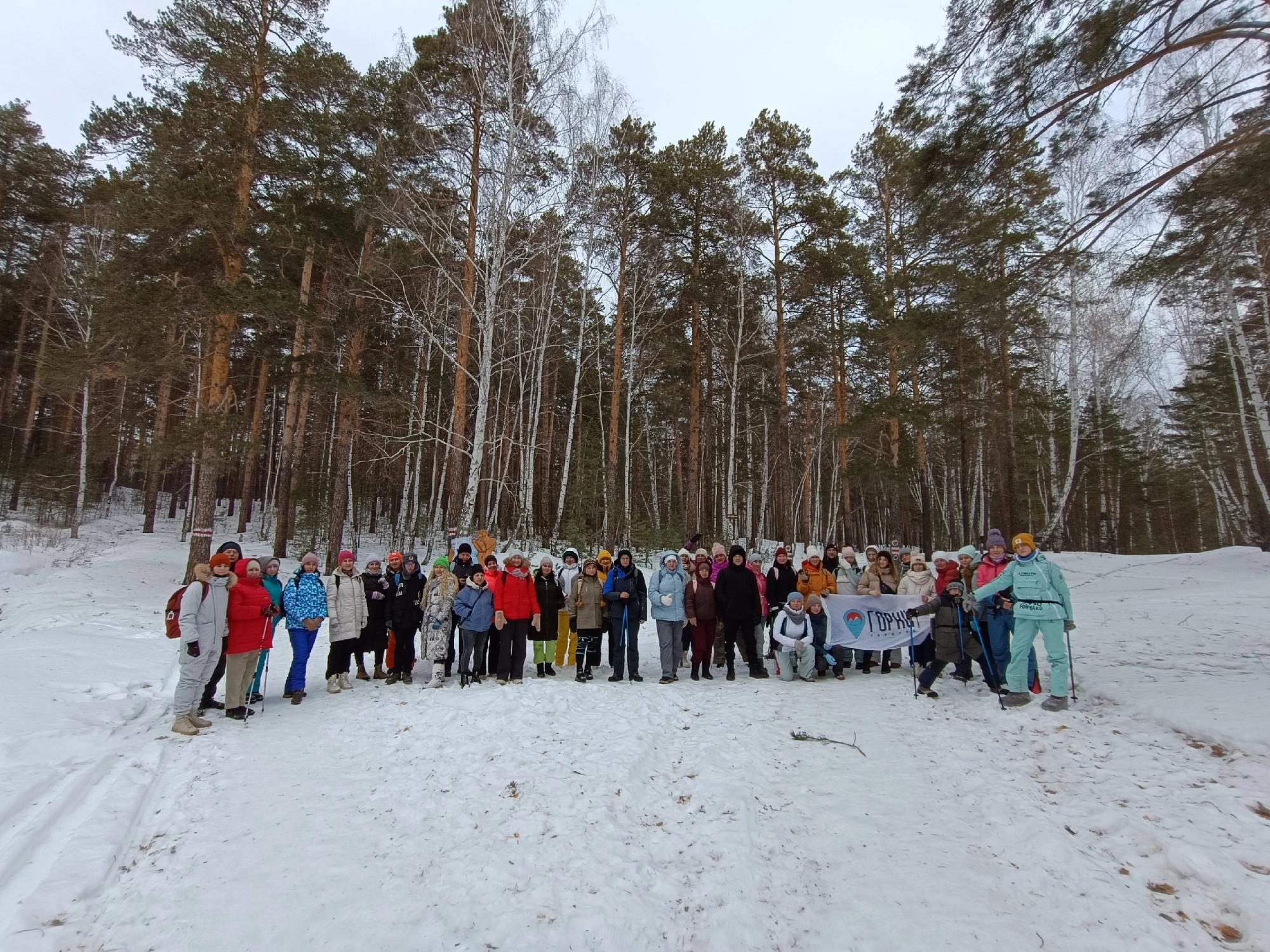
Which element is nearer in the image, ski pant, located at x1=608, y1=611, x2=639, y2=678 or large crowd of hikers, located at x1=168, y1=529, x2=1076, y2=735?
large crowd of hikers, located at x1=168, y1=529, x2=1076, y2=735

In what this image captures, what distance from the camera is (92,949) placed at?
2.75 m

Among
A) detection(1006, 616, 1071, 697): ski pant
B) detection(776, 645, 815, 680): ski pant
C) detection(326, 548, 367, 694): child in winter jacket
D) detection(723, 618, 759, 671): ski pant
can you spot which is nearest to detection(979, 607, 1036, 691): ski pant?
detection(1006, 616, 1071, 697): ski pant

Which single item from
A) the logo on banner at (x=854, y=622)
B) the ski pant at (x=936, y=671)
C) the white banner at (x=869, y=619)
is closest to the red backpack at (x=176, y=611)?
the white banner at (x=869, y=619)

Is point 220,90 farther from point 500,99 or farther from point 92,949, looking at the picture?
point 92,949

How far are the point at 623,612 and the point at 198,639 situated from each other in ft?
15.7

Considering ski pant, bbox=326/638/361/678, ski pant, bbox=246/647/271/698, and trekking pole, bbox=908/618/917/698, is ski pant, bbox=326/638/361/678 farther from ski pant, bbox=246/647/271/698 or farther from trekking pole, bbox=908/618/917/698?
trekking pole, bbox=908/618/917/698

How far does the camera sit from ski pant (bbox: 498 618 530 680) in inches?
293

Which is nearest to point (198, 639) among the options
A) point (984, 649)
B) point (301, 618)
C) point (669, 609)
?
point (301, 618)

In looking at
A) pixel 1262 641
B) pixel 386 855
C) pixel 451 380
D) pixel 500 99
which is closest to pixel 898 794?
pixel 386 855

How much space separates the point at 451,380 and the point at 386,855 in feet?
61.4

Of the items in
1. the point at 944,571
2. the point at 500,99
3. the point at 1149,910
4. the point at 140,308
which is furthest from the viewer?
the point at 500,99

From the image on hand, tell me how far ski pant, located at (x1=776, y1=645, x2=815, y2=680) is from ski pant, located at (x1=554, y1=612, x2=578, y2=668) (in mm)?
3014

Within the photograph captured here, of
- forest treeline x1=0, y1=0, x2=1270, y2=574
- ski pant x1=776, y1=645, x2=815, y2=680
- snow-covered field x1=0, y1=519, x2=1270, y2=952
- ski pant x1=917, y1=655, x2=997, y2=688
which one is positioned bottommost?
snow-covered field x1=0, y1=519, x2=1270, y2=952

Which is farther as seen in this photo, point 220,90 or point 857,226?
point 857,226
